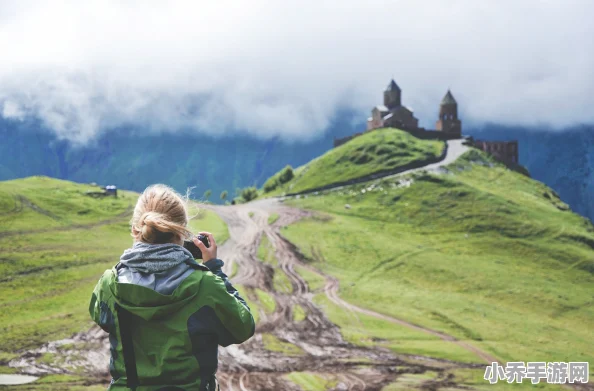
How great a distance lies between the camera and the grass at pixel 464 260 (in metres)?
49.3

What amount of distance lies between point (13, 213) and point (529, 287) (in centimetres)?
5315

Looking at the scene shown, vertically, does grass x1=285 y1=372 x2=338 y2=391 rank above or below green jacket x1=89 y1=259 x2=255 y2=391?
below

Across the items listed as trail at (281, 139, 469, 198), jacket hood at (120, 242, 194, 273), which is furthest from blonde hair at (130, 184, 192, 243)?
trail at (281, 139, 469, 198)

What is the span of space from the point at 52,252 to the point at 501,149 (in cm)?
9814

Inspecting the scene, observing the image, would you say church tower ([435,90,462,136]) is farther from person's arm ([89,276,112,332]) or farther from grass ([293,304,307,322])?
person's arm ([89,276,112,332])

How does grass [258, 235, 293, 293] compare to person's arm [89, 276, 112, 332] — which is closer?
person's arm [89, 276, 112, 332]

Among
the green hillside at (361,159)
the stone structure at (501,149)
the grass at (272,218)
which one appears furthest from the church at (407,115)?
the grass at (272,218)

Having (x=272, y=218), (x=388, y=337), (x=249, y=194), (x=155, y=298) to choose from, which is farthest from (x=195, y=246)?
(x=249, y=194)

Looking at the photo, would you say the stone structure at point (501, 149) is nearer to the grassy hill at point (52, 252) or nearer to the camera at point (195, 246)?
the grassy hill at point (52, 252)

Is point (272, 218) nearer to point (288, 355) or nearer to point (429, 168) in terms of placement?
point (429, 168)

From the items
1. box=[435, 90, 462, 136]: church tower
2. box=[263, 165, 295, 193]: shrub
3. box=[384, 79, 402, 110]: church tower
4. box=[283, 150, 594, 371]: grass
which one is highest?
box=[384, 79, 402, 110]: church tower

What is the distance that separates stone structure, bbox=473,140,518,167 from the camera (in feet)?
405

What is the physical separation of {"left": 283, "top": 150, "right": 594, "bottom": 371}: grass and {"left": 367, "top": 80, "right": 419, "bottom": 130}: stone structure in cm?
3251

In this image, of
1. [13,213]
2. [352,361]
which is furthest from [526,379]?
[13,213]
